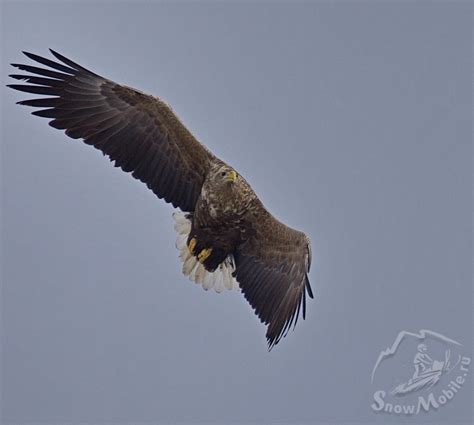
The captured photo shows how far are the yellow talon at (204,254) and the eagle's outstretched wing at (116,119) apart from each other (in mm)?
932

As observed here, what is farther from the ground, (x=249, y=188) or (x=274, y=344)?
(x=249, y=188)

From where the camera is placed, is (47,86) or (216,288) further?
(216,288)

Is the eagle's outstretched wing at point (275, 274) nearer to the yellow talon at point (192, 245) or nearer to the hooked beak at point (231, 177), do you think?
the yellow talon at point (192, 245)

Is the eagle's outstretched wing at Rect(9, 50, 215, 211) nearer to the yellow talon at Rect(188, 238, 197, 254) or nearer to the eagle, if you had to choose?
the eagle

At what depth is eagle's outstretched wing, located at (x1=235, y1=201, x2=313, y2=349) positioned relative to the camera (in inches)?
551

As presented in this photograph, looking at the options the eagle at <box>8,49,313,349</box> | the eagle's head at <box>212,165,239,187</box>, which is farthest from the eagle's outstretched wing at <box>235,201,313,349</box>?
the eagle's head at <box>212,165,239,187</box>

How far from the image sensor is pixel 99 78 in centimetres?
1345

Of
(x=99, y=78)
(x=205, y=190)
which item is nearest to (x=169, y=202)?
(x=205, y=190)

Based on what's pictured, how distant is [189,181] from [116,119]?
3.18ft

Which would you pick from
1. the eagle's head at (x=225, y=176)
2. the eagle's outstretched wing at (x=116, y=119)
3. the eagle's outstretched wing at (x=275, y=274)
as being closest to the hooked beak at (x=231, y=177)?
the eagle's head at (x=225, y=176)

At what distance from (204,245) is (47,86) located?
91.2 inches

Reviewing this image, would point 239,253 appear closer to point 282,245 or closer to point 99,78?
point 282,245

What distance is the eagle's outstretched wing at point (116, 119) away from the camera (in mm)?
13328

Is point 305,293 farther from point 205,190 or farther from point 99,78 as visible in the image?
point 99,78
